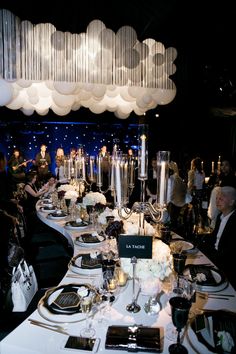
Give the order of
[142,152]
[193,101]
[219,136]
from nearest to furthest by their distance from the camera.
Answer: [142,152] → [193,101] → [219,136]

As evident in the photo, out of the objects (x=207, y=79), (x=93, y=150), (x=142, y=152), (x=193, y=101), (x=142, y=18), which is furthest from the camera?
(x=93, y=150)

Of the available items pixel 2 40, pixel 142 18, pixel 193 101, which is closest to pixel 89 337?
pixel 2 40

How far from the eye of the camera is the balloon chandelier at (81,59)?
12.5 ft

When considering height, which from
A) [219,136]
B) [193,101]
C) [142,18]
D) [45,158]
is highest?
[142,18]

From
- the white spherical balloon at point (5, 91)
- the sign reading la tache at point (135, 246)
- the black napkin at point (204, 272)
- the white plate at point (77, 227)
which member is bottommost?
the white plate at point (77, 227)

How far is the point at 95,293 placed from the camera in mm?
1653

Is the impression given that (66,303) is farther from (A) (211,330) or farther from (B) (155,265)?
(A) (211,330)

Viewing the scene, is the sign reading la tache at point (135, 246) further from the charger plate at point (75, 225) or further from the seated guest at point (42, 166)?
the seated guest at point (42, 166)

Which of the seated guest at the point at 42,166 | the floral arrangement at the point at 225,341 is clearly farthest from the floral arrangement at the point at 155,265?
the seated guest at the point at 42,166

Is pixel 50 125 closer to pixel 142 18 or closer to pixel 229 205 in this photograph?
pixel 142 18

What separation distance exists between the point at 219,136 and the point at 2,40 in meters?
8.45

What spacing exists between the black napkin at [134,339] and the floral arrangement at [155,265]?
0.99 ft

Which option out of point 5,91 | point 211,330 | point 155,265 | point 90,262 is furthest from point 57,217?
point 211,330

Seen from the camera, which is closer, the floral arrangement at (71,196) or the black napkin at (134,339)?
the black napkin at (134,339)
